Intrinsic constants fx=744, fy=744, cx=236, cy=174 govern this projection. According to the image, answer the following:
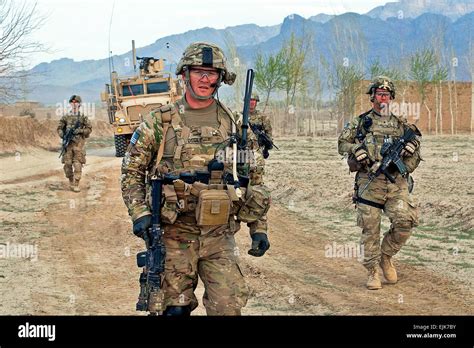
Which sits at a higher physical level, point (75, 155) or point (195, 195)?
point (195, 195)

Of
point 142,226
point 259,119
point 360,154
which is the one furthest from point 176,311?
point 259,119

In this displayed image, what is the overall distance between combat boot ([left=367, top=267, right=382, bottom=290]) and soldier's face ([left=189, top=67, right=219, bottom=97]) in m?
3.18

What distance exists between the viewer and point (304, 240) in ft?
32.1

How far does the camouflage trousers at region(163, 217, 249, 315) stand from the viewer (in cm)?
428

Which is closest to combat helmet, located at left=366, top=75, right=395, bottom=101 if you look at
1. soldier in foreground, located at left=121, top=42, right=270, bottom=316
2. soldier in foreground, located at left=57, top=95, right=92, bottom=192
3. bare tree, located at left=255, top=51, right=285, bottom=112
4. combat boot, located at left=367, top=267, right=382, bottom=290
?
combat boot, located at left=367, top=267, right=382, bottom=290

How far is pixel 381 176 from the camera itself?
7027 mm

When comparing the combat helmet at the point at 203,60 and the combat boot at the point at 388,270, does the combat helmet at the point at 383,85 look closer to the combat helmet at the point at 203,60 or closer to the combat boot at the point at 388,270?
the combat boot at the point at 388,270

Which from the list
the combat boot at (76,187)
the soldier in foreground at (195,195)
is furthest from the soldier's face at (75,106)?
the soldier in foreground at (195,195)

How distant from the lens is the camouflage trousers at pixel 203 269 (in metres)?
4.28

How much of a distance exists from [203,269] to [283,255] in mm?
4409

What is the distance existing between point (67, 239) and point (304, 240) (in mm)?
3110

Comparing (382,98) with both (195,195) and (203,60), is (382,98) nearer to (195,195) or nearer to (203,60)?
(203,60)
